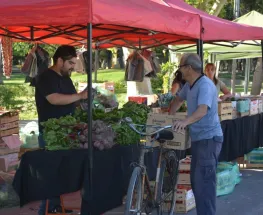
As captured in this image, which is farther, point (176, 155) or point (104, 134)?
point (176, 155)

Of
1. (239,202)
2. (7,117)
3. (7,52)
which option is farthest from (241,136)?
(7,52)

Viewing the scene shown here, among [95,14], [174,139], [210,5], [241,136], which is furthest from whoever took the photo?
[210,5]

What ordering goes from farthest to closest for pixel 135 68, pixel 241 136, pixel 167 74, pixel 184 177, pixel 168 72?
pixel 167 74 < pixel 168 72 < pixel 135 68 < pixel 241 136 < pixel 184 177

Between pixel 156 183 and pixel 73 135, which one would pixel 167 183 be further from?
pixel 73 135

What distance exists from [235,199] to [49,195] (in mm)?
3234

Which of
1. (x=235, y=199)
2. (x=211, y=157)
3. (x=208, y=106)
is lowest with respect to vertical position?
(x=235, y=199)

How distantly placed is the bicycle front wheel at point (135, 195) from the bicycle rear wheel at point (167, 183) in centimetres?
55

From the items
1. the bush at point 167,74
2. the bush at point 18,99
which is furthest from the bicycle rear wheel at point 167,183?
the bush at point 167,74

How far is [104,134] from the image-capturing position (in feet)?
17.8

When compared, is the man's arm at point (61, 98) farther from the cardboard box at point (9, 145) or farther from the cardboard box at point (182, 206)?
the cardboard box at point (9, 145)

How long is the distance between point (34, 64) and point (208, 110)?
3917 millimetres

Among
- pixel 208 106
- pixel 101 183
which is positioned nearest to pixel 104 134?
pixel 101 183

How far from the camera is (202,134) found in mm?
5367

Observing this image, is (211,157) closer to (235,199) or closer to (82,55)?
(235,199)
